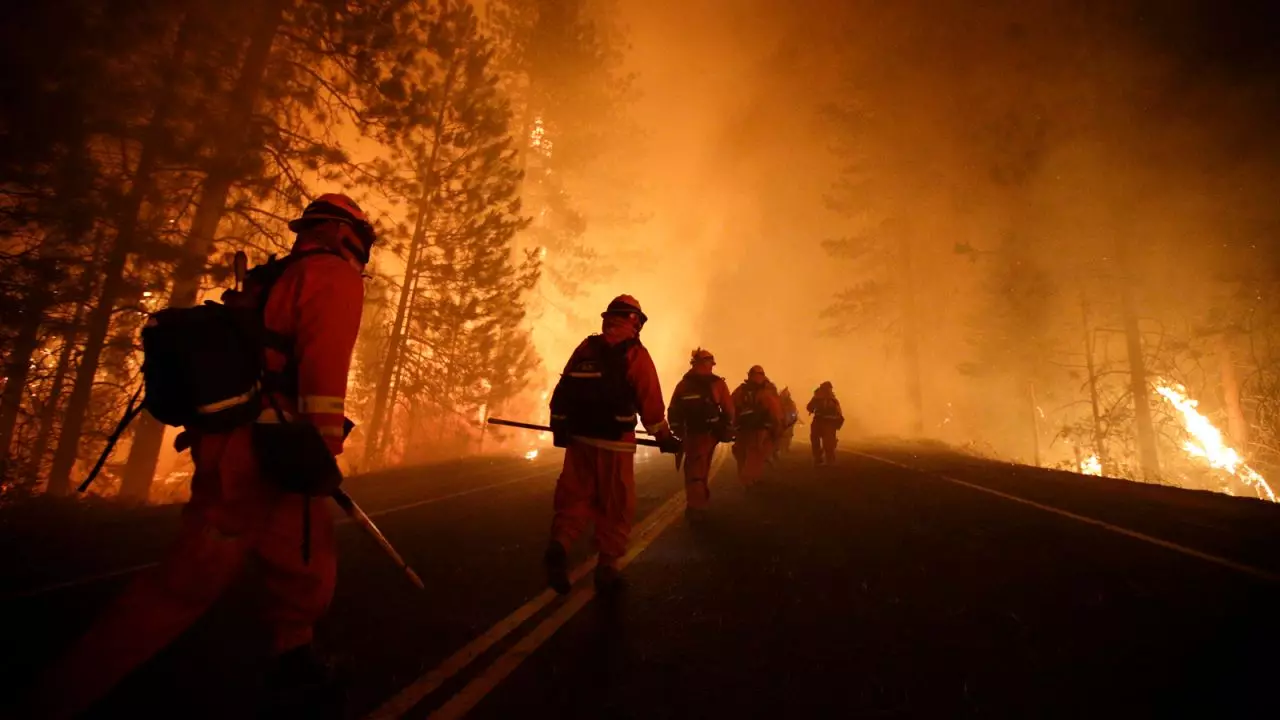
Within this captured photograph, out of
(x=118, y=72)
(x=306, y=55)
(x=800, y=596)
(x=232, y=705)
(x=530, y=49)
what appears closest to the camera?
(x=232, y=705)

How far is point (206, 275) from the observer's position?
1016 centimetres

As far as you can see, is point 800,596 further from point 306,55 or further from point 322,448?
point 306,55

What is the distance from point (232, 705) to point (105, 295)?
995cm

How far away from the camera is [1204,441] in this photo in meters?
28.7

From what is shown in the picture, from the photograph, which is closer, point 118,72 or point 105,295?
point 118,72

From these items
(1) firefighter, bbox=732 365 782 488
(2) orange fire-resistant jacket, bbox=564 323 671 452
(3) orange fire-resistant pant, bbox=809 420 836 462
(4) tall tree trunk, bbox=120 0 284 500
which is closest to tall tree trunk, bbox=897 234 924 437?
(3) orange fire-resistant pant, bbox=809 420 836 462

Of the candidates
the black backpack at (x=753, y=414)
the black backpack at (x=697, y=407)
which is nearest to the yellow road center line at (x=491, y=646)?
the black backpack at (x=697, y=407)

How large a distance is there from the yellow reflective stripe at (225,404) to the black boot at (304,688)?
3.29ft

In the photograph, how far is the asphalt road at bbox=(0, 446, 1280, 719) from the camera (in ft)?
9.03

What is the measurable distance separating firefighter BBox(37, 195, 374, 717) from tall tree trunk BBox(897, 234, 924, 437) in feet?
100

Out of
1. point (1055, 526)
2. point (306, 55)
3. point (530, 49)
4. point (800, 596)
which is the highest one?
point (530, 49)

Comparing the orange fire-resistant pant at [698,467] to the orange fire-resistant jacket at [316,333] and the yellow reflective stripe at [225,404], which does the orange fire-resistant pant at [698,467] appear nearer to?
the orange fire-resistant jacket at [316,333]

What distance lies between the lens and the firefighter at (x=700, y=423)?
8.13 metres

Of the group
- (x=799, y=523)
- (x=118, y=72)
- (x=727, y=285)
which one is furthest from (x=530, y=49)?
(x=727, y=285)
